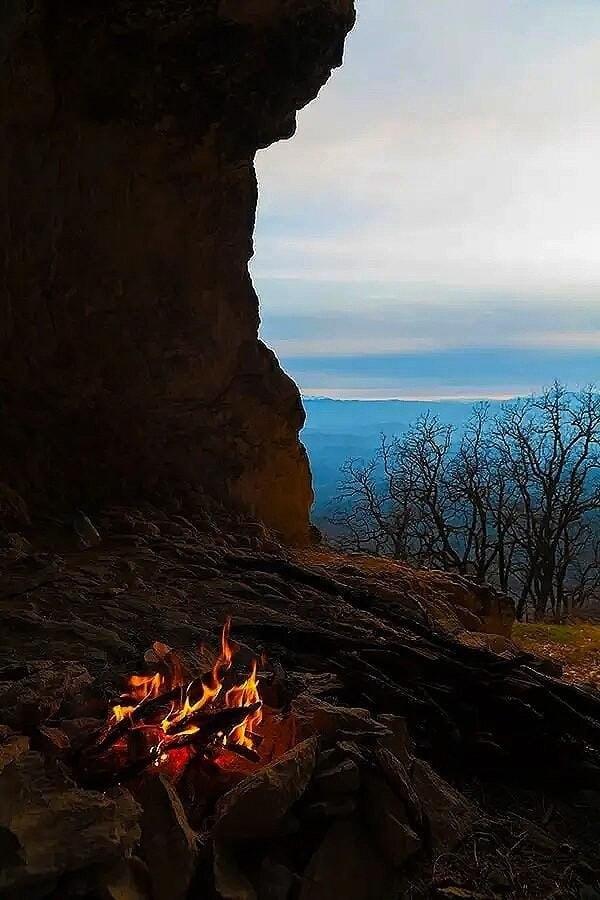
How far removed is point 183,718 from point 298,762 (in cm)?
51

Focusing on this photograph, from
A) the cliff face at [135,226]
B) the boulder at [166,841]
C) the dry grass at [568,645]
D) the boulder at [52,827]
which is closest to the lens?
the boulder at [52,827]

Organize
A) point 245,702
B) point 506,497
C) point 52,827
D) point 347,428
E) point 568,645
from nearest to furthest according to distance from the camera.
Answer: point 52,827 < point 245,702 < point 568,645 < point 506,497 < point 347,428

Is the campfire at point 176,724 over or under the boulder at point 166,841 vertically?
over

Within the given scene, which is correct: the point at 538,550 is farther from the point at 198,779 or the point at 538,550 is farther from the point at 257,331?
the point at 198,779

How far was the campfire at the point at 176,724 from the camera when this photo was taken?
2.53 meters

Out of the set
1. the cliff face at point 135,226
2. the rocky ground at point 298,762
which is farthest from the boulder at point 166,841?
the cliff face at point 135,226

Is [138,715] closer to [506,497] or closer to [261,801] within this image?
[261,801]

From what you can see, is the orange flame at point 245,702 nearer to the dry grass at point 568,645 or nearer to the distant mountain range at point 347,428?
the dry grass at point 568,645

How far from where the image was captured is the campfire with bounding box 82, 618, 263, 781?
2.53 metres

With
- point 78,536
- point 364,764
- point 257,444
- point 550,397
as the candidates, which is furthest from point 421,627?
point 550,397

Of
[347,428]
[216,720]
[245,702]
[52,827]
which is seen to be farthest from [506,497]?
[347,428]

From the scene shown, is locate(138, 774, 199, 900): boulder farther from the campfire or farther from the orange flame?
the orange flame

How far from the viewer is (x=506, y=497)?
20312 millimetres

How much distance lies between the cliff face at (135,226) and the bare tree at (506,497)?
10989 millimetres
